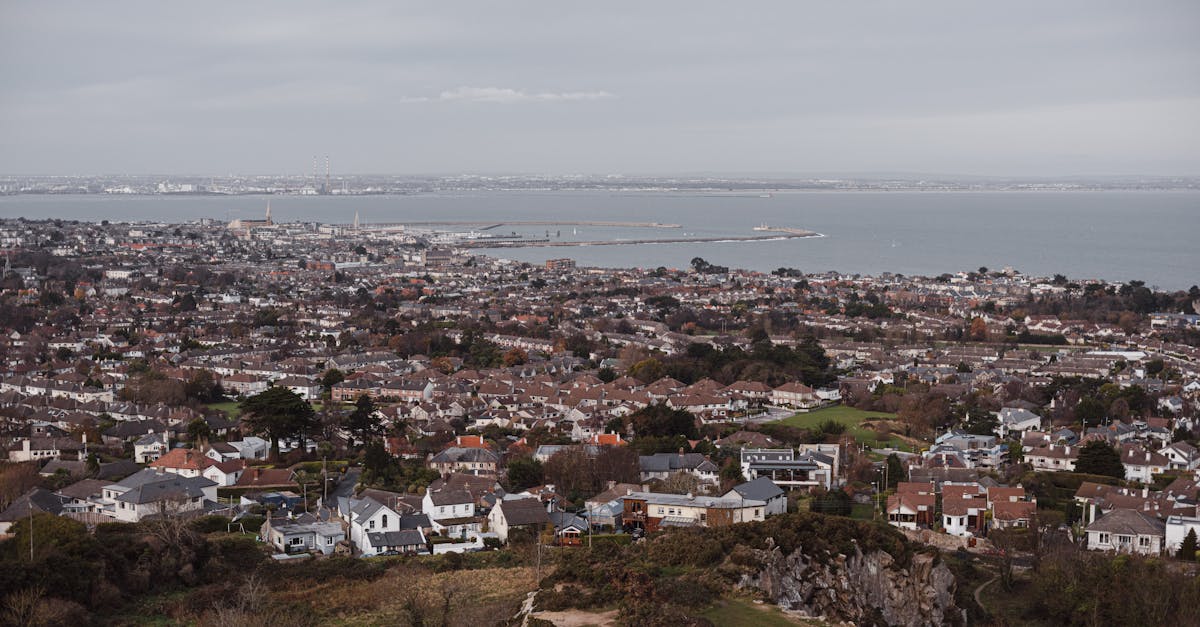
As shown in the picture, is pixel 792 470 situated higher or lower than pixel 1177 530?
lower

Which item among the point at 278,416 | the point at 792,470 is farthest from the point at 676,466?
the point at 278,416

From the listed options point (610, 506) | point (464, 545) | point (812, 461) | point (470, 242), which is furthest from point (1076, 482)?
point (470, 242)

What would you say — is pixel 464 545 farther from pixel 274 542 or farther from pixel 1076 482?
pixel 1076 482

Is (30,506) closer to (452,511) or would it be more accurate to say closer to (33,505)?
(33,505)

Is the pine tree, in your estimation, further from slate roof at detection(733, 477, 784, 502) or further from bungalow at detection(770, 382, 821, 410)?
bungalow at detection(770, 382, 821, 410)

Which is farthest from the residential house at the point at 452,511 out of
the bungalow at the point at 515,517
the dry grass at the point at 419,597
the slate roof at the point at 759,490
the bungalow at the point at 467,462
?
the slate roof at the point at 759,490
